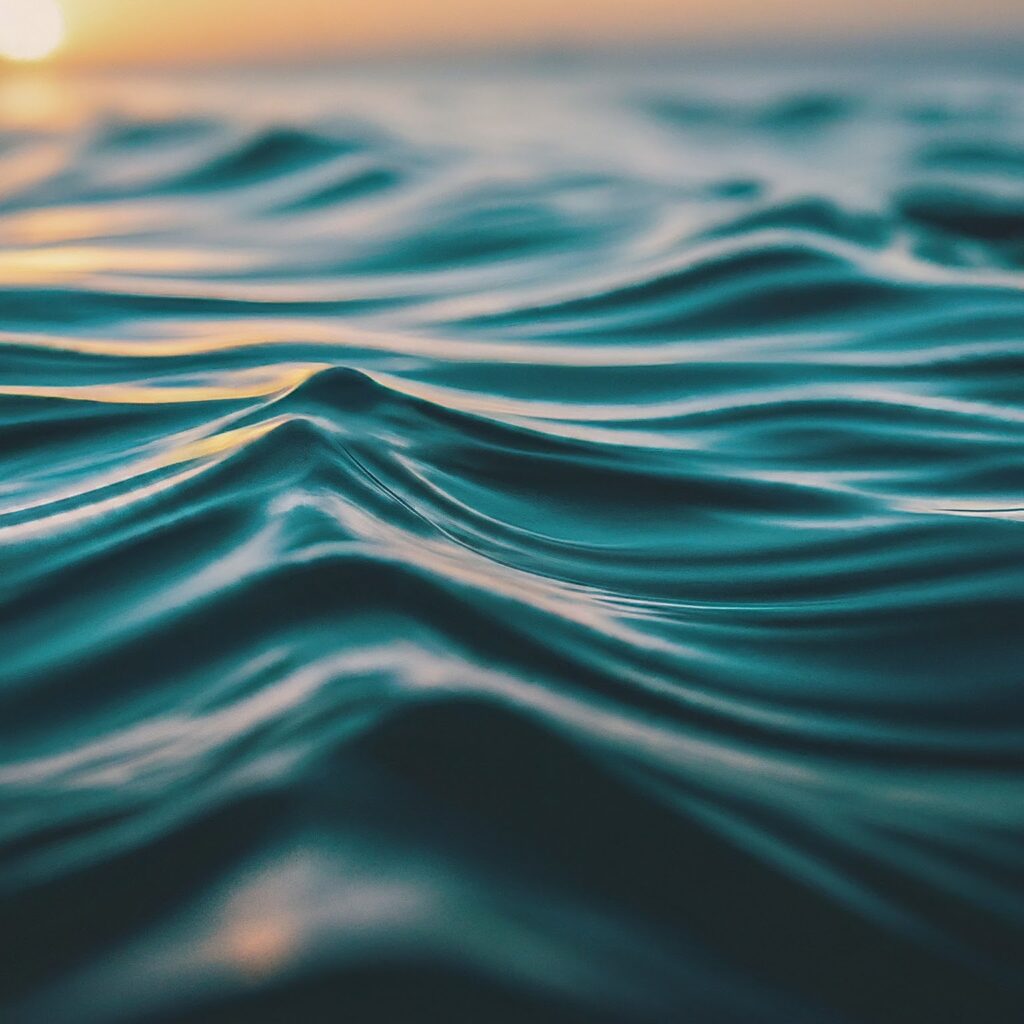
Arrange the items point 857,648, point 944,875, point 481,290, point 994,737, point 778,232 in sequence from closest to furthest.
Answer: point 944,875 < point 994,737 < point 857,648 < point 481,290 < point 778,232

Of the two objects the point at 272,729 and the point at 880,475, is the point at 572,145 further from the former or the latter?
the point at 272,729

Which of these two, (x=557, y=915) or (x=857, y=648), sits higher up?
(x=857, y=648)

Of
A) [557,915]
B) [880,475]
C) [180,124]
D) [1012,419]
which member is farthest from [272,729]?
[180,124]

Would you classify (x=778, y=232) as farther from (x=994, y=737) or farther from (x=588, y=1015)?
(x=588, y=1015)

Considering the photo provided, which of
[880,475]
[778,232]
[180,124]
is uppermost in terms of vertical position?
[180,124]

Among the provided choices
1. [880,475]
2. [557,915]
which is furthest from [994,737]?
[880,475]

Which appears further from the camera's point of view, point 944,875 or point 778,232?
point 778,232

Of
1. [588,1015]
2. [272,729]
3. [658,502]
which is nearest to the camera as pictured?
[588,1015]
